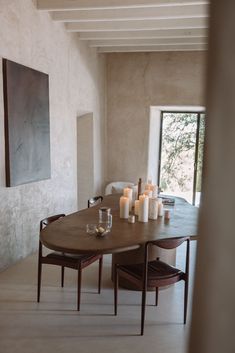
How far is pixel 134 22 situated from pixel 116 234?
3103 mm

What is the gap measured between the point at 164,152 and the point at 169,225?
13.2ft

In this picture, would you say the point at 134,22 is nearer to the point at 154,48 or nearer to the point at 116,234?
the point at 154,48

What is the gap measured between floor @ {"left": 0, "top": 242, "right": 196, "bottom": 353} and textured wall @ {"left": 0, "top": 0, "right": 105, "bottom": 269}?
2.02ft

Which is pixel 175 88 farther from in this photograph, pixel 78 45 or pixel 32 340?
pixel 32 340

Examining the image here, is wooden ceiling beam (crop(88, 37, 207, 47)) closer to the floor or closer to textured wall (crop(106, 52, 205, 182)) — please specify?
textured wall (crop(106, 52, 205, 182))

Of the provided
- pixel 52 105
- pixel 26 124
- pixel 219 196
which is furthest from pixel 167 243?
pixel 52 105

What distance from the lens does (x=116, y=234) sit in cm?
253

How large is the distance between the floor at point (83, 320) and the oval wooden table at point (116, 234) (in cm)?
38

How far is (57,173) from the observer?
454cm

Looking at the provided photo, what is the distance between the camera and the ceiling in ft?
11.9

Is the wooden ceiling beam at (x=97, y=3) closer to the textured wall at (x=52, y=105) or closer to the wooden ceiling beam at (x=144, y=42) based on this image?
the textured wall at (x=52, y=105)

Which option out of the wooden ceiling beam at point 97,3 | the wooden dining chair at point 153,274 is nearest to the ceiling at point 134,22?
the wooden ceiling beam at point 97,3

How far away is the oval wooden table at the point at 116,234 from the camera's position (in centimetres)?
226

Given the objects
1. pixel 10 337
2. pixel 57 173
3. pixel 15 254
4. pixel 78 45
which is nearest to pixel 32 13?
pixel 78 45
